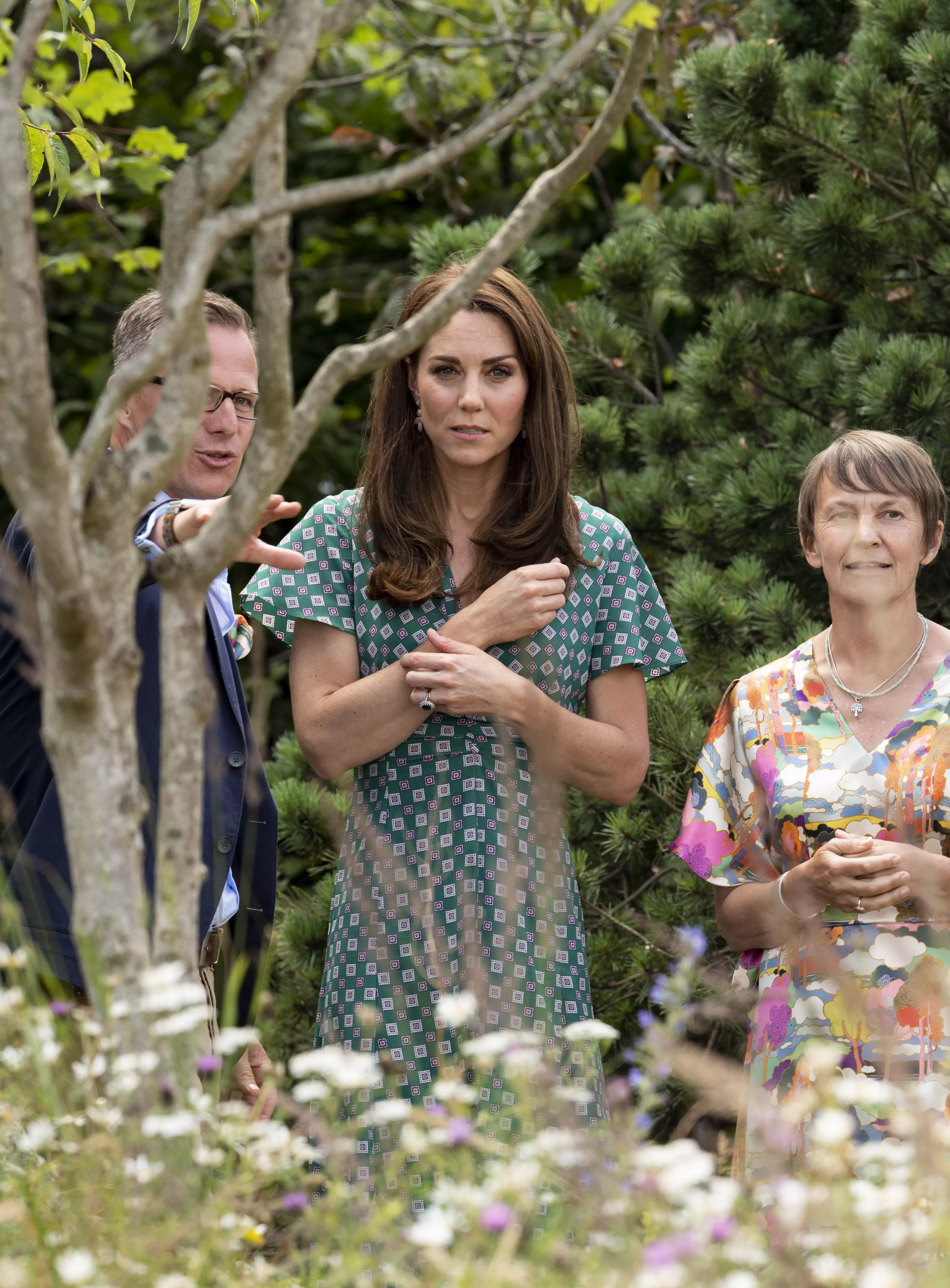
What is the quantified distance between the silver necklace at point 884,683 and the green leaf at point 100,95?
10.4 ft

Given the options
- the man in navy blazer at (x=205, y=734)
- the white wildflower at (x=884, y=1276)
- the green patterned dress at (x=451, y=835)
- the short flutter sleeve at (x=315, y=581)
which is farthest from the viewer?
the short flutter sleeve at (x=315, y=581)

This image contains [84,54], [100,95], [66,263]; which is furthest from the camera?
[66,263]

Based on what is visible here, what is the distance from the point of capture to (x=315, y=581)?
2666 millimetres

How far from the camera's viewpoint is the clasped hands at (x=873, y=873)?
7.77ft

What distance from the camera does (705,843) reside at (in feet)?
8.80

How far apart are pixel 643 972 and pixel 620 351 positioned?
180 centimetres

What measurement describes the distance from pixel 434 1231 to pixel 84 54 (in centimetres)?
236

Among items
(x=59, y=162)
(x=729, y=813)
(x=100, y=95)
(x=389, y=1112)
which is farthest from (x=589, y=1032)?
(x=100, y=95)

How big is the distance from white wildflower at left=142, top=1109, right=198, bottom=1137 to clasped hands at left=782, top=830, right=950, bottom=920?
1.26m

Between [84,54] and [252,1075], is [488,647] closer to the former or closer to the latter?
[252,1075]

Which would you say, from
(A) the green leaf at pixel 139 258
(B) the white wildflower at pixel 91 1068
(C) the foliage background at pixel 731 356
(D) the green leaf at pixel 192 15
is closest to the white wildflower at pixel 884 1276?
(B) the white wildflower at pixel 91 1068

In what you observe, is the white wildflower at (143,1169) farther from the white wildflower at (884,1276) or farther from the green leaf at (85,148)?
the green leaf at (85,148)

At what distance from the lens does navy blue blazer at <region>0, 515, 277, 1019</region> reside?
85.8 inches

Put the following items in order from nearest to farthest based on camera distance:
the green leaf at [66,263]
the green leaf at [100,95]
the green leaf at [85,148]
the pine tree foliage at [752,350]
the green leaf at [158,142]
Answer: the green leaf at [85,148] < the pine tree foliage at [752,350] < the green leaf at [100,95] < the green leaf at [158,142] < the green leaf at [66,263]
